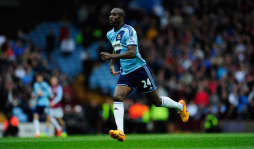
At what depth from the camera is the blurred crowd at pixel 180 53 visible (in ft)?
69.0

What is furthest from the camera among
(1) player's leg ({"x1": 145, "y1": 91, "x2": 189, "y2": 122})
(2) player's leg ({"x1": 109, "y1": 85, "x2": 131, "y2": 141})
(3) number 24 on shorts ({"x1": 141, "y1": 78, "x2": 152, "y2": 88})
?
(1) player's leg ({"x1": 145, "y1": 91, "x2": 189, "y2": 122})

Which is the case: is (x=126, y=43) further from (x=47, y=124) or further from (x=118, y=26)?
(x=47, y=124)

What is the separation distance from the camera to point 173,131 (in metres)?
21.6

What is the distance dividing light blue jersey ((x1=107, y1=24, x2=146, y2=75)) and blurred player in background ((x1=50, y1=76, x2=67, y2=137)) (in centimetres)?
684

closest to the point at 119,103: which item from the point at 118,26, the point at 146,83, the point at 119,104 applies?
the point at 119,104

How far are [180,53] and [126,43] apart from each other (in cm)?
1269

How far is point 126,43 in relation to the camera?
37.3 feet

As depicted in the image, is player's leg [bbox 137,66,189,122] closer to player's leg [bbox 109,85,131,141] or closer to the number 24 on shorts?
the number 24 on shorts

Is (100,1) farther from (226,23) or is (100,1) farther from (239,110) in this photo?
(239,110)

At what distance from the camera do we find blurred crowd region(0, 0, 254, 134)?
21.0 m

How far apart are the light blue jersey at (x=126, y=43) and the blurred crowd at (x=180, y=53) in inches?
363

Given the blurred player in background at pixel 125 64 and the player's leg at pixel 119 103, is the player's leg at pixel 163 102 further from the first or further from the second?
the player's leg at pixel 119 103

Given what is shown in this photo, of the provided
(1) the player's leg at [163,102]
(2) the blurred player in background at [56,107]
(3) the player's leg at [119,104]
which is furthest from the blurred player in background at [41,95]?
(3) the player's leg at [119,104]

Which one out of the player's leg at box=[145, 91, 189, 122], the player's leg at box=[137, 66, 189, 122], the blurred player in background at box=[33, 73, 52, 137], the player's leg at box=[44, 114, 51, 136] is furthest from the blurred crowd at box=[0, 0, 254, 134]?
the player's leg at box=[137, 66, 189, 122]
